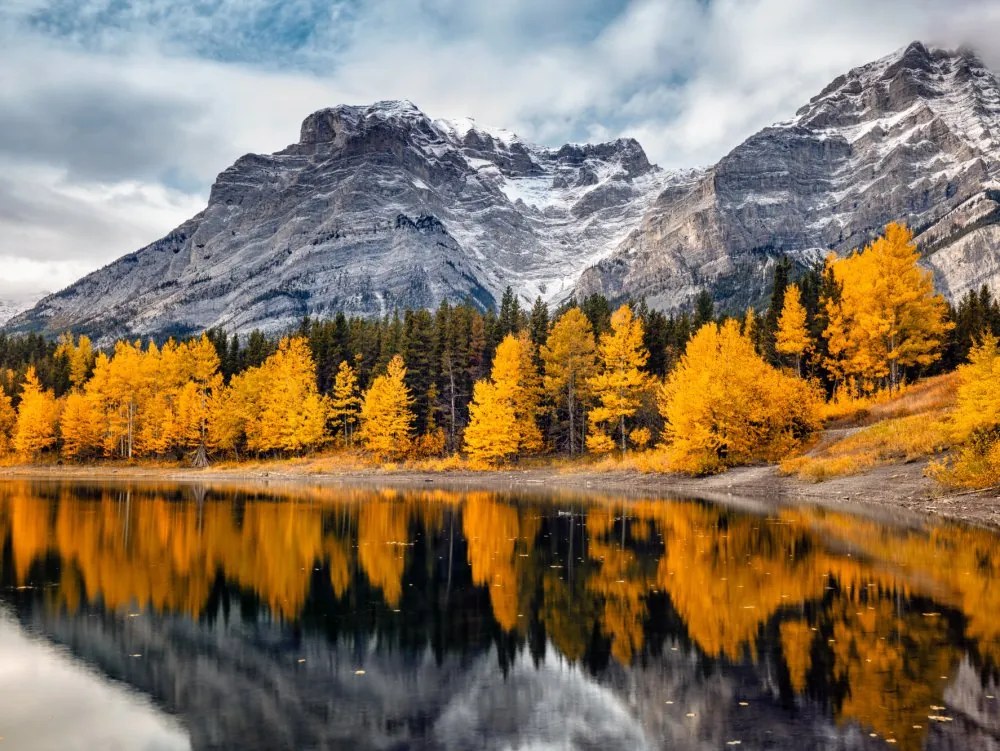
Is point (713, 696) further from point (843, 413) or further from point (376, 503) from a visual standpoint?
point (843, 413)

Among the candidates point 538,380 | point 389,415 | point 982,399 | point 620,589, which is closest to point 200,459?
point 389,415

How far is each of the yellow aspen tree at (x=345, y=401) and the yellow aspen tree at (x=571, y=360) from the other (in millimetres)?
23461

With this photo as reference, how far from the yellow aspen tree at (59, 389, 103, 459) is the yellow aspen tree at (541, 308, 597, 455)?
5515cm

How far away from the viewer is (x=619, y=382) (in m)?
73.2

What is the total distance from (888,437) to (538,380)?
4110cm

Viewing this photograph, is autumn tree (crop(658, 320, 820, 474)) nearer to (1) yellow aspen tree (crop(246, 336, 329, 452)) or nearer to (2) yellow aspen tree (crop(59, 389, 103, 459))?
(1) yellow aspen tree (crop(246, 336, 329, 452))

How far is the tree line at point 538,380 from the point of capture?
6050cm

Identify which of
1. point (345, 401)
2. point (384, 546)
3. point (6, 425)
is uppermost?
point (345, 401)

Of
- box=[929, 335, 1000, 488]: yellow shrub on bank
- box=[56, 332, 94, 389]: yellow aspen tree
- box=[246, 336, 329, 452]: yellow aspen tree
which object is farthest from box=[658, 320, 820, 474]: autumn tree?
box=[56, 332, 94, 389]: yellow aspen tree

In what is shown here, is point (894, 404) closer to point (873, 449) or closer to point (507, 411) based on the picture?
point (873, 449)

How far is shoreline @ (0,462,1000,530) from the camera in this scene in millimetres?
36875

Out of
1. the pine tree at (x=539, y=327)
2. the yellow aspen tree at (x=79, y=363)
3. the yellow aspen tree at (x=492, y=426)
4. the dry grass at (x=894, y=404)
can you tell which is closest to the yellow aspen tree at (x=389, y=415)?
the yellow aspen tree at (x=492, y=426)

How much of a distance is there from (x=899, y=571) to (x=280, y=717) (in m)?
17.7

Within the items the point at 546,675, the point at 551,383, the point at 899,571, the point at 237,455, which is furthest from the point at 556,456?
the point at 546,675
